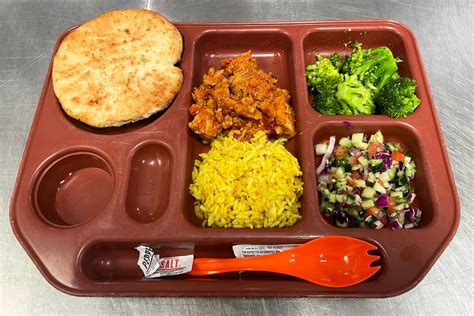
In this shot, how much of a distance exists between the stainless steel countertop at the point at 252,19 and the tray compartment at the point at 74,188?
0.36 meters

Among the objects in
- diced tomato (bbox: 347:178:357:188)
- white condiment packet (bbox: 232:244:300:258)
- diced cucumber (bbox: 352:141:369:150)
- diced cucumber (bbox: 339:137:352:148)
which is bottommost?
white condiment packet (bbox: 232:244:300:258)

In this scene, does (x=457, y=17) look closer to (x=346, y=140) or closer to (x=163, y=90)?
(x=346, y=140)

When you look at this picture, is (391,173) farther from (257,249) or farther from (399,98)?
(257,249)

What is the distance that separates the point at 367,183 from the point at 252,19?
6.45 feet

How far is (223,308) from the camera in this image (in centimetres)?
224

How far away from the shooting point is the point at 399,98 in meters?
2.48

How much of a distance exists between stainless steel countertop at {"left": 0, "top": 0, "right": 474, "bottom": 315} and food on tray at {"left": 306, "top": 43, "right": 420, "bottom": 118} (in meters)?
0.58

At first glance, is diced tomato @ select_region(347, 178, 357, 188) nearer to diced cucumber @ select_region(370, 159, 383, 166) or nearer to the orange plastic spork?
diced cucumber @ select_region(370, 159, 383, 166)

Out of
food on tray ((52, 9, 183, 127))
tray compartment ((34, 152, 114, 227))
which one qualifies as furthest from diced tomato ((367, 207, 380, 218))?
tray compartment ((34, 152, 114, 227))

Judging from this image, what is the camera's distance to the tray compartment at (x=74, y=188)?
248 cm

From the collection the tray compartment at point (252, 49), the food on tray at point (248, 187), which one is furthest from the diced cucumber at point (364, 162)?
the tray compartment at point (252, 49)

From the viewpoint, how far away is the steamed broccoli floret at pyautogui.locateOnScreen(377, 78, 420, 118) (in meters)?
2.48

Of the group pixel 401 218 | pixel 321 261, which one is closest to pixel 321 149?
pixel 401 218

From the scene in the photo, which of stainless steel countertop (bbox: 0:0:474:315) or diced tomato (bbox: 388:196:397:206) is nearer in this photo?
stainless steel countertop (bbox: 0:0:474:315)
